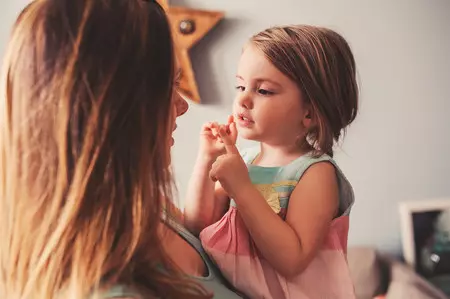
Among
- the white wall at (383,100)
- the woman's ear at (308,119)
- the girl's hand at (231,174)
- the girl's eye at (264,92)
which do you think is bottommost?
the white wall at (383,100)

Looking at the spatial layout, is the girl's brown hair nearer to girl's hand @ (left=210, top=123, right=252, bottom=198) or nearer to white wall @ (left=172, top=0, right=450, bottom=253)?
girl's hand @ (left=210, top=123, right=252, bottom=198)

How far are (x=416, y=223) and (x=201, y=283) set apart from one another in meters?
1.51

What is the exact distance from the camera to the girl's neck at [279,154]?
709mm

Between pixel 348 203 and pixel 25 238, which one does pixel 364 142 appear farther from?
pixel 25 238

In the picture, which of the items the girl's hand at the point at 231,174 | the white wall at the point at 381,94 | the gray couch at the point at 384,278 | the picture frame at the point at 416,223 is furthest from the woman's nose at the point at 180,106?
the picture frame at the point at 416,223

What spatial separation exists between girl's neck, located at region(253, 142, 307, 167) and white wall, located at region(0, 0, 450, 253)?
1008 mm

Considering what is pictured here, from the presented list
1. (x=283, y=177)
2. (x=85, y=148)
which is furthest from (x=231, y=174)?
(x=85, y=148)

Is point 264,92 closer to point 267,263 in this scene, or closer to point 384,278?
point 267,263

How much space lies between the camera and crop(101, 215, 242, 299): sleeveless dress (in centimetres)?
43

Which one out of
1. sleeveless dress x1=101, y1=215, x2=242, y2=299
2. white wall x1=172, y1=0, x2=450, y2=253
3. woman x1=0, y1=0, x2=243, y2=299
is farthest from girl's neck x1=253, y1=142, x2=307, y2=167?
white wall x1=172, y1=0, x2=450, y2=253

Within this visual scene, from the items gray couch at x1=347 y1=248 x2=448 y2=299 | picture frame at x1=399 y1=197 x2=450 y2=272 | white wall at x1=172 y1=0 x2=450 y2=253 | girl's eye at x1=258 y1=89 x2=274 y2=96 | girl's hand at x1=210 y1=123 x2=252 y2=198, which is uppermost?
girl's eye at x1=258 y1=89 x2=274 y2=96

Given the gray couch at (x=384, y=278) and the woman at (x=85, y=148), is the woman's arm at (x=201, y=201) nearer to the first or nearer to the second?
the woman at (x=85, y=148)

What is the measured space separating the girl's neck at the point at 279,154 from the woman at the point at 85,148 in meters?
0.27

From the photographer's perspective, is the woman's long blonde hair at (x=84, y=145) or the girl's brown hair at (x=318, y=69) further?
the girl's brown hair at (x=318, y=69)
